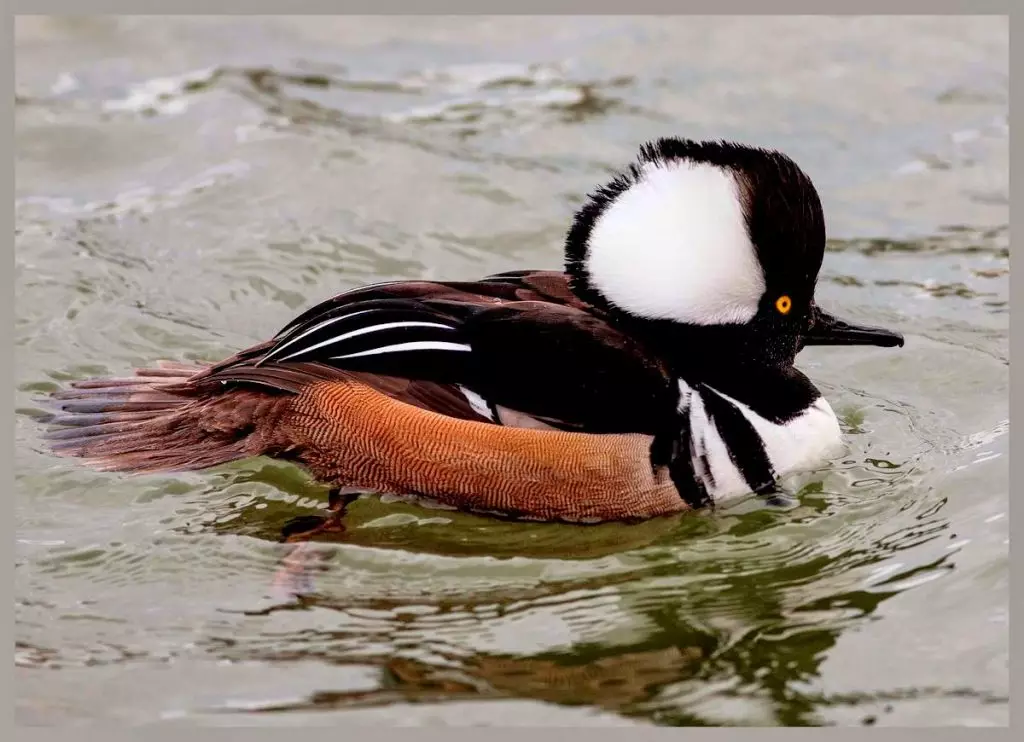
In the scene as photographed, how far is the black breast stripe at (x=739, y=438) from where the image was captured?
5.71 meters

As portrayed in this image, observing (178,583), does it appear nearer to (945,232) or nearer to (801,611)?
(801,611)

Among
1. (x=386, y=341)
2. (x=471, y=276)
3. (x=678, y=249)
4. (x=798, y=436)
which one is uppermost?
(x=678, y=249)

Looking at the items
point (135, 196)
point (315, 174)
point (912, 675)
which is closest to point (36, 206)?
point (135, 196)

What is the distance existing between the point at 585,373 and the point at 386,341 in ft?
2.67

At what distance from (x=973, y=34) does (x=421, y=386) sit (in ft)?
24.4

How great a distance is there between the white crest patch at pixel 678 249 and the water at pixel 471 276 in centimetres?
90

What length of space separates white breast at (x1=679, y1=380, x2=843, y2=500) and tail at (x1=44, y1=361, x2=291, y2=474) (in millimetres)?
1689

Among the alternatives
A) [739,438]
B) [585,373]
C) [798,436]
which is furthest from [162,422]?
[798,436]

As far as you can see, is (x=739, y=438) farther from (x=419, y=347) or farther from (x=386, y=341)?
(x=386, y=341)

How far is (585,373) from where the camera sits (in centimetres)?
546

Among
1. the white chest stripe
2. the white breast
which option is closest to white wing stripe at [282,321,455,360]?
the white breast

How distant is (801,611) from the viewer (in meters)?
5.16

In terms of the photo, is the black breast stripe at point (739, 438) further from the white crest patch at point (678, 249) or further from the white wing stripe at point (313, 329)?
the white wing stripe at point (313, 329)

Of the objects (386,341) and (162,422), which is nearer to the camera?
(386,341)
